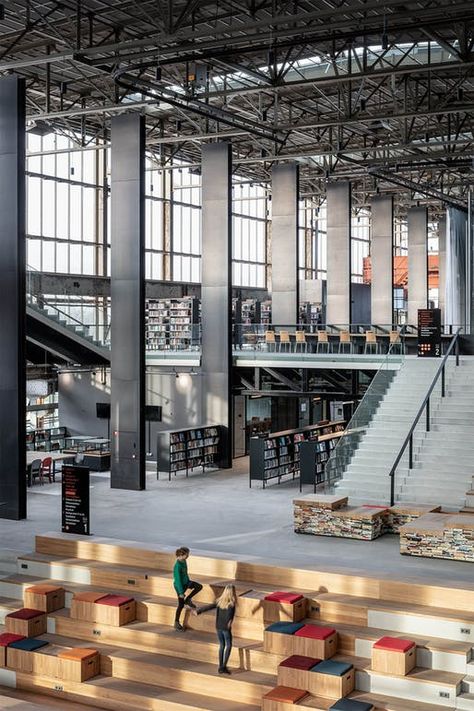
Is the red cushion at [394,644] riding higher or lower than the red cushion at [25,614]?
higher

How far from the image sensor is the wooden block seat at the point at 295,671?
33.7 ft

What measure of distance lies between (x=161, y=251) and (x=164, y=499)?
66.6 feet

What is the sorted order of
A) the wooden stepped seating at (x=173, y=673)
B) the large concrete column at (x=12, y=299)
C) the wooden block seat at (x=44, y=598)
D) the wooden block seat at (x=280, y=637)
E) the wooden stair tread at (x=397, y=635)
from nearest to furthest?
the wooden stair tread at (x=397, y=635) → the wooden stepped seating at (x=173, y=673) → the wooden block seat at (x=280, y=637) → the wooden block seat at (x=44, y=598) → the large concrete column at (x=12, y=299)

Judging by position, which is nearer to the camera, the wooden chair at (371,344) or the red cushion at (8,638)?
the red cushion at (8,638)

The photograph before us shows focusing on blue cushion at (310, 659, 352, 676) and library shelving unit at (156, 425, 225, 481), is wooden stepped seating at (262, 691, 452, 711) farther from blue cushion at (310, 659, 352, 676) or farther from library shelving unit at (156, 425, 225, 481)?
library shelving unit at (156, 425, 225, 481)

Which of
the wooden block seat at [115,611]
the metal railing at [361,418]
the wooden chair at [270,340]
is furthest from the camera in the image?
the wooden chair at [270,340]

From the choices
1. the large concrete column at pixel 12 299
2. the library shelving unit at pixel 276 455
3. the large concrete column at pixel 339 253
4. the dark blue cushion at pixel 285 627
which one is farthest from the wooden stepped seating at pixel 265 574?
the large concrete column at pixel 339 253

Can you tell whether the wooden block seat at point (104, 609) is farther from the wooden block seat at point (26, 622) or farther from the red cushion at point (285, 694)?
the red cushion at point (285, 694)

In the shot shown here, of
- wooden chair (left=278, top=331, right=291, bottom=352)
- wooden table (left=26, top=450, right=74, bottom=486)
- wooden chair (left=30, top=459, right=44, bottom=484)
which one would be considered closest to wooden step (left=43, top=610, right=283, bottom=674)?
wooden chair (left=30, top=459, right=44, bottom=484)

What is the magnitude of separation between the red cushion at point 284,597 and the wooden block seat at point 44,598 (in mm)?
2948

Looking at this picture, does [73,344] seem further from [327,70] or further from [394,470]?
[394,470]

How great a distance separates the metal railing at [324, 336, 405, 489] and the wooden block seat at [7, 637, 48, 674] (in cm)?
690

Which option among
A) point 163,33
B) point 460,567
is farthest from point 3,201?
point 460,567

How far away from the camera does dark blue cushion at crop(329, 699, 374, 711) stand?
966cm
